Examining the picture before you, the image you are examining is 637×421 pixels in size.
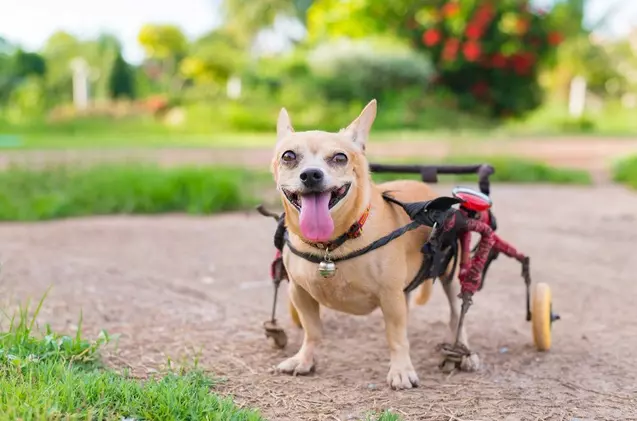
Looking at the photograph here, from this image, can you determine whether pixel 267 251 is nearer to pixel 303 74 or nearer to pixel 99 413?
pixel 99 413

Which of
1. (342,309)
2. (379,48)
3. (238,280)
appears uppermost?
(379,48)

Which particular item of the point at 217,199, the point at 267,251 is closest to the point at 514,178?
the point at 217,199

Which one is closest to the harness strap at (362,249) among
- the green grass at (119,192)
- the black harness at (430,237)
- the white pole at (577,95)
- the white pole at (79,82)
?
the black harness at (430,237)

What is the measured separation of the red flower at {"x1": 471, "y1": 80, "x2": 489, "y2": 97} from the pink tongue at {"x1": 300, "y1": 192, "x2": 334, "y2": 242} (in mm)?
18652

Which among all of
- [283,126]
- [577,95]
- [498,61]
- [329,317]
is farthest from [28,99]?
[577,95]

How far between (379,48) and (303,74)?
2502 mm

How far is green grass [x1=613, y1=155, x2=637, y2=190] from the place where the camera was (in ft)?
32.5

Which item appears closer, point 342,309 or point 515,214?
point 342,309

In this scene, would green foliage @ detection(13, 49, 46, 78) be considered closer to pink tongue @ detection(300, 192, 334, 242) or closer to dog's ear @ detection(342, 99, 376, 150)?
dog's ear @ detection(342, 99, 376, 150)

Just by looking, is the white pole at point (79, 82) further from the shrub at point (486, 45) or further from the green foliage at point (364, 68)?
the shrub at point (486, 45)

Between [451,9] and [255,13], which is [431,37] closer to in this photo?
[451,9]

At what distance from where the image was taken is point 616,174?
1066cm

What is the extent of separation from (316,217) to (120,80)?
2682cm

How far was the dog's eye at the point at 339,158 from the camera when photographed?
2816 millimetres
